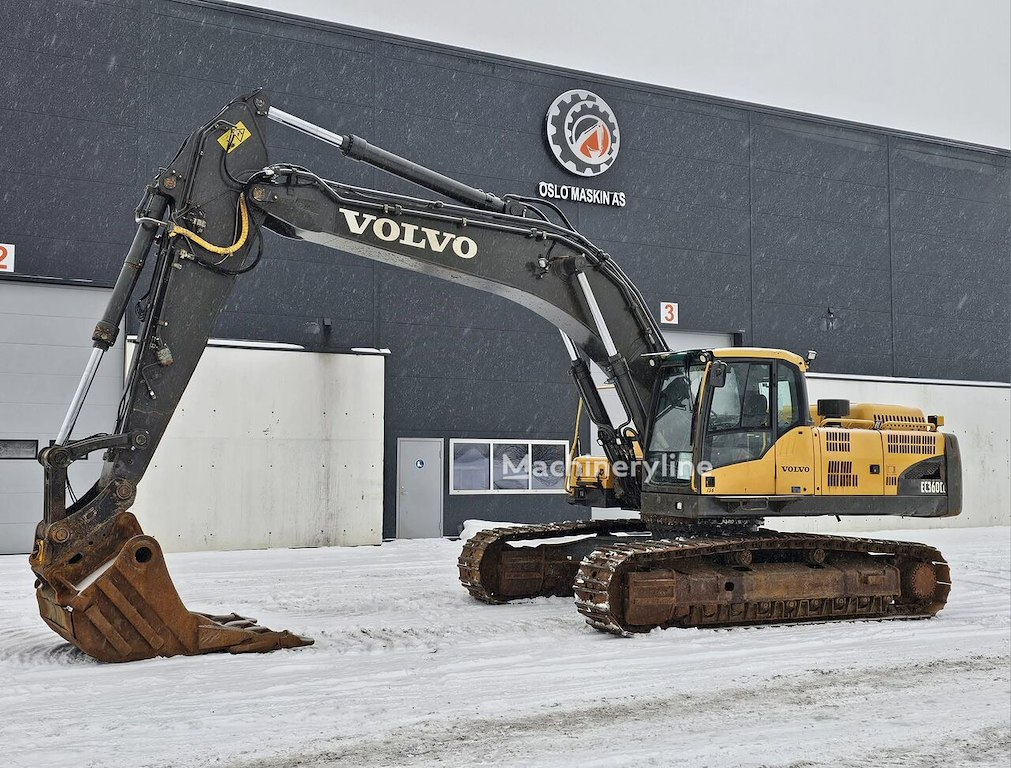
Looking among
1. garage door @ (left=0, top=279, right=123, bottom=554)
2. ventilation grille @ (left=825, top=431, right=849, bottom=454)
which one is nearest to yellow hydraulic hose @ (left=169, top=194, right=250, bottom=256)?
ventilation grille @ (left=825, top=431, right=849, bottom=454)

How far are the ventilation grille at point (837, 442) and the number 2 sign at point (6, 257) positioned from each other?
1437 centimetres

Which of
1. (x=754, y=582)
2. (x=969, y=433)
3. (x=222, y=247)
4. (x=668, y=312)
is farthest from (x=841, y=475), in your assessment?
(x=969, y=433)

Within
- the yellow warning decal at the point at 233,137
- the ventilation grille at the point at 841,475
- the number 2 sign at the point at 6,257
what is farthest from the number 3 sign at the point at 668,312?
the yellow warning decal at the point at 233,137

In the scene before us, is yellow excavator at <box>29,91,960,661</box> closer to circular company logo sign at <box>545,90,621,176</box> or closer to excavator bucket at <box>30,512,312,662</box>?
excavator bucket at <box>30,512,312,662</box>

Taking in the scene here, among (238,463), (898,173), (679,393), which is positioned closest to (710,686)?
(679,393)

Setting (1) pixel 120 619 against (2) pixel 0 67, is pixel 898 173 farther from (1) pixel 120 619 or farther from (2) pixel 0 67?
(1) pixel 120 619

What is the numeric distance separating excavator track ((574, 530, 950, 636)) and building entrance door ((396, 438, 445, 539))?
1033 cm

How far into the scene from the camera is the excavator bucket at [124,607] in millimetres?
7629

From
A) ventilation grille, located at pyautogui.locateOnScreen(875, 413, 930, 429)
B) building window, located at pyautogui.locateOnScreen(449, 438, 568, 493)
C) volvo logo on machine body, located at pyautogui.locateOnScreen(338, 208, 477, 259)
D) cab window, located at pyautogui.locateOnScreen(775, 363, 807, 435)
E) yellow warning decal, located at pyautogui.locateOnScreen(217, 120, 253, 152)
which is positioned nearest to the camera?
yellow warning decal, located at pyautogui.locateOnScreen(217, 120, 253, 152)

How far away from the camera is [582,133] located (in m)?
22.3

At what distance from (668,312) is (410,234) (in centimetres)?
1420

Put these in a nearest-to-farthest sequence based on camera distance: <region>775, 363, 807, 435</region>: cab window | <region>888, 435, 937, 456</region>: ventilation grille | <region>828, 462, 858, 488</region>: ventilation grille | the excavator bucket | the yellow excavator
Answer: the excavator bucket
the yellow excavator
<region>775, 363, 807, 435</region>: cab window
<region>828, 462, 858, 488</region>: ventilation grille
<region>888, 435, 937, 456</region>: ventilation grille

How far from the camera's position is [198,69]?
1914 cm

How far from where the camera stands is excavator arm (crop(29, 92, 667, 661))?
7.81 m
